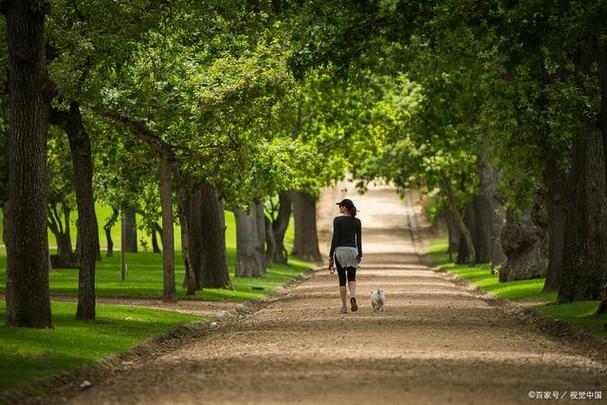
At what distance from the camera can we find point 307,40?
2709cm

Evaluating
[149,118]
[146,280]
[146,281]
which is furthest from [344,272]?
[146,280]

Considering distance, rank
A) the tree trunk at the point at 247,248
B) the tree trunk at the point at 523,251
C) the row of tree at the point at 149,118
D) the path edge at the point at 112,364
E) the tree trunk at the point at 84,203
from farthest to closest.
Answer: the tree trunk at the point at 247,248 < the tree trunk at the point at 523,251 < the tree trunk at the point at 84,203 < the row of tree at the point at 149,118 < the path edge at the point at 112,364

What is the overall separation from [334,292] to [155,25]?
49.7 ft

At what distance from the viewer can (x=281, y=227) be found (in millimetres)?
61750

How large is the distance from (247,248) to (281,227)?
45.6 feet

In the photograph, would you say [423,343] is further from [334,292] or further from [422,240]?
[422,240]

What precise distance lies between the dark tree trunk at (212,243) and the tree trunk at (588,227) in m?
11.7

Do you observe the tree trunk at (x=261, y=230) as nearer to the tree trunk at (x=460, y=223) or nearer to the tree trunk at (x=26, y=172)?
the tree trunk at (x=460, y=223)

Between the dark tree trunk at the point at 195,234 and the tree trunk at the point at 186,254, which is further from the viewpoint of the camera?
the dark tree trunk at the point at 195,234

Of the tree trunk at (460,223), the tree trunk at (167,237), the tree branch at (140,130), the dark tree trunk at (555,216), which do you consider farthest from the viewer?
the tree trunk at (460,223)

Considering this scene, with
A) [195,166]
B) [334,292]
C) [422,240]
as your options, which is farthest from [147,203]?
[422,240]

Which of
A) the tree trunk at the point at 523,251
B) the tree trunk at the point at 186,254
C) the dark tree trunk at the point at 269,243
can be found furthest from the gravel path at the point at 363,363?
the dark tree trunk at the point at 269,243

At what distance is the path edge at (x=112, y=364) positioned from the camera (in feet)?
47.4

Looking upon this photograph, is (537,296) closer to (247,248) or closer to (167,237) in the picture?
(167,237)
